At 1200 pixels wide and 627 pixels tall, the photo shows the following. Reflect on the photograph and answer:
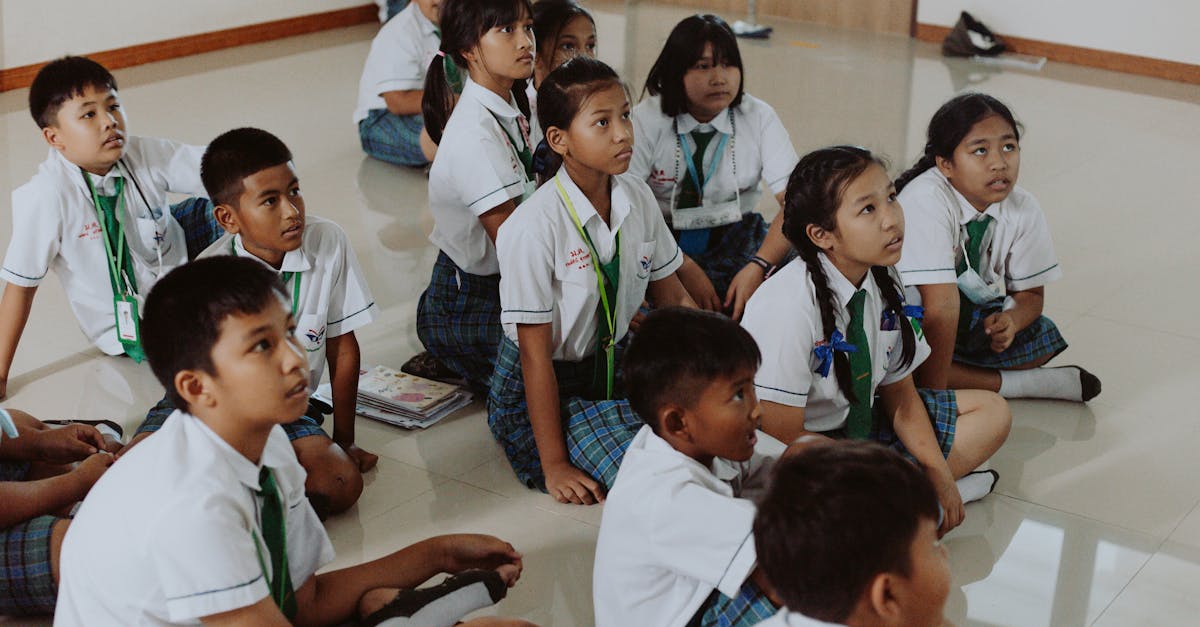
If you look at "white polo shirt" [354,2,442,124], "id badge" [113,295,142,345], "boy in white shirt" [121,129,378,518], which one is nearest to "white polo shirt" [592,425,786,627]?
"boy in white shirt" [121,129,378,518]

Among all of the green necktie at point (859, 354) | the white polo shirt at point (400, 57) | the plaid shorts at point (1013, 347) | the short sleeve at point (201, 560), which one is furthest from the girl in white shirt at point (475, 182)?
the white polo shirt at point (400, 57)

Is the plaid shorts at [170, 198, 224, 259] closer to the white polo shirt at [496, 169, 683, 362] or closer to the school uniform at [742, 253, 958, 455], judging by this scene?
the white polo shirt at [496, 169, 683, 362]

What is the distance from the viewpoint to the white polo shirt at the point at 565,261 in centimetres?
229

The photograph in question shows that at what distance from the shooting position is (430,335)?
2.75 metres

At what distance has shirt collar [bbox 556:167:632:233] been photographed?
→ 91.0 inches

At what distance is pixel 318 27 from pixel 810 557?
5.64 metres

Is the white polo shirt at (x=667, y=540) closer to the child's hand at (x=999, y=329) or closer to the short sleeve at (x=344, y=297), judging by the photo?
the short sleeve at (x=344, y=297)

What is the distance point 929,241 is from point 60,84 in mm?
1766

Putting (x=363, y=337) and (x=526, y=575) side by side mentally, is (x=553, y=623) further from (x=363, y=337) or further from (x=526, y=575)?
(x=363, y=337)

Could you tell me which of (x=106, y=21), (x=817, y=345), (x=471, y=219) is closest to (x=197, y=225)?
(x=471, y=219)

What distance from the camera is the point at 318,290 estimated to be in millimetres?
2332

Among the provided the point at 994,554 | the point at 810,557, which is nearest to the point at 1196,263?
the point at 994,554

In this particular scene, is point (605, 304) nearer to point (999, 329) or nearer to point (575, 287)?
point (575, 287)

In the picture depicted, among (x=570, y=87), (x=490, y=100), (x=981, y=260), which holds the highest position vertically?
(x=570, y=87)
